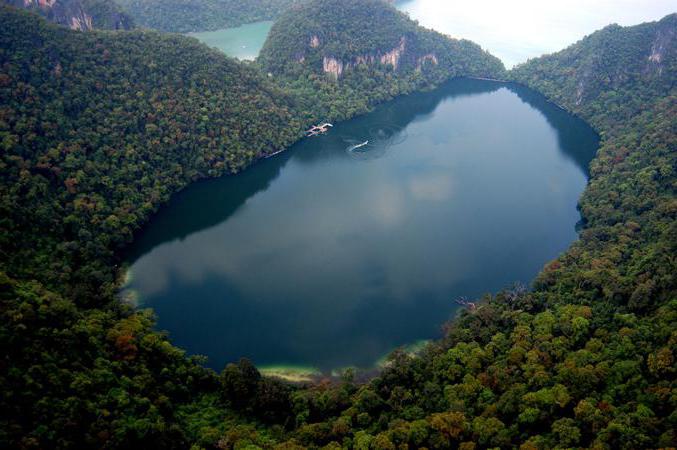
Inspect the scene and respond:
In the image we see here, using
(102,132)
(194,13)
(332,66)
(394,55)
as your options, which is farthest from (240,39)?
(102,132)

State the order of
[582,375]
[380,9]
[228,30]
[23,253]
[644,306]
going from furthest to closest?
[228,30] → [380,9] → [23,253] → [644,306] → [582,375]

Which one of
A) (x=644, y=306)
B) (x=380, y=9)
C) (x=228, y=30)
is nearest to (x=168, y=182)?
(x=644, y=306)

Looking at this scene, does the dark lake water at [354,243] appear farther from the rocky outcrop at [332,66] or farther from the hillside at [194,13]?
the hillside at [194,13]

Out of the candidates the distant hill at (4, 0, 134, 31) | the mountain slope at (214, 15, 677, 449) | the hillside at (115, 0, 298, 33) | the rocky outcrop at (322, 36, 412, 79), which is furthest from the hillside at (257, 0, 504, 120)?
the mountain slope at (214, 15, 677, 449)

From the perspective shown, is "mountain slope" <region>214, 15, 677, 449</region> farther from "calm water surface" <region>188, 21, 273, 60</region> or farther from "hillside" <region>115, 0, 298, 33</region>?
"hillside" <region>115, 0, 298, 33</region>

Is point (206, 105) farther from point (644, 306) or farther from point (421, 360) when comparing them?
point (644, 306)

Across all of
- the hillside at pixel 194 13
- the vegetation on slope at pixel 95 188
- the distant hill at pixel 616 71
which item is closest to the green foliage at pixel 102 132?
the vegetation on slope at pixel 95 188

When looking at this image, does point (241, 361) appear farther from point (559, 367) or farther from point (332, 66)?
point (332, 66)
